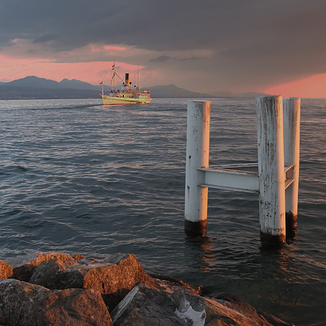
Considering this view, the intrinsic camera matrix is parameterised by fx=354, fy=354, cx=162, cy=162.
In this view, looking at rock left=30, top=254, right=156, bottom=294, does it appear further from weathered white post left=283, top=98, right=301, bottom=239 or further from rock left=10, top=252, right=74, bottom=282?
weathered white post left=283, top=98, right=301, bottom=239

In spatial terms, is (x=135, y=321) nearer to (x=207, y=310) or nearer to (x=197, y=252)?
(x=207, y=310)

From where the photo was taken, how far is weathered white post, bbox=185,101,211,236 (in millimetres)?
6684

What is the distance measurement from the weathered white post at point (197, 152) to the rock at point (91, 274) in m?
2.67

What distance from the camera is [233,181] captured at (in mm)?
6578

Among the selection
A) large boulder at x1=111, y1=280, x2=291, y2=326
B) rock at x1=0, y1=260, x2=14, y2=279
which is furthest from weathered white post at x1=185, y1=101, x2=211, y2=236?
rock at x1=0, y1=260, x2=14, y2=279

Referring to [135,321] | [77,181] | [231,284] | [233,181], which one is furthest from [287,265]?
[77,181]

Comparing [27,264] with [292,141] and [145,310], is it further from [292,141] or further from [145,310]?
[292,141]

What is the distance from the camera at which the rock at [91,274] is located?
406 centimetres

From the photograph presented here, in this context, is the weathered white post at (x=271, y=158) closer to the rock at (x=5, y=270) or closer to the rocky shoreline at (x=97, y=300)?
the rocky shoreline at (x=97, y=300)

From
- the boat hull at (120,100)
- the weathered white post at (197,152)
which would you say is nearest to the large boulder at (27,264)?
the weathered white post at (197,152)

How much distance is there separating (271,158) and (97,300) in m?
3.93

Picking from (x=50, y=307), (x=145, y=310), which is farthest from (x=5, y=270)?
(x=145, y=310)

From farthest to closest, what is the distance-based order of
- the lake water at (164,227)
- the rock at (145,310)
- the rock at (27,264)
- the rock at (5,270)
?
1. the lake water at (164,227)
2. the rock at (27,264)
3. the rock at (5,270)
4. the rock at (145,310)

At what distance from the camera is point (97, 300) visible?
3479 mm
